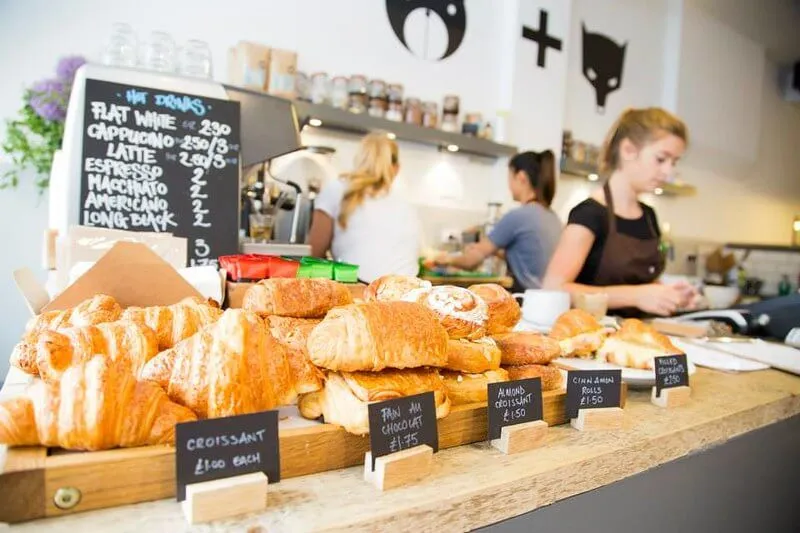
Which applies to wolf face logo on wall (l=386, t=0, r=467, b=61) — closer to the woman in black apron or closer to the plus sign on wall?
the plus sign on wall

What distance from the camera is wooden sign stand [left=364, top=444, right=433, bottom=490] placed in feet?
2.46

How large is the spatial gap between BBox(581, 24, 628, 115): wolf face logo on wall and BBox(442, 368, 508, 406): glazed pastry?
630 centimetres

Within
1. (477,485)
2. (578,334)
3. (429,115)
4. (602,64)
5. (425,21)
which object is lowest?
(477,485)

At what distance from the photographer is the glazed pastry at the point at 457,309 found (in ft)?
3.20

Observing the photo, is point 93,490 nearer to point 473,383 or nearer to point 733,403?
point 473,383

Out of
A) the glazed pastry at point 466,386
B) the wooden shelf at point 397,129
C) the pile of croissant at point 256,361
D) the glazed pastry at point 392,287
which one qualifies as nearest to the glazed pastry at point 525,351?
the pile of croissant at point 256,361

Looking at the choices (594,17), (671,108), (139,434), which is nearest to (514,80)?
(594,17)

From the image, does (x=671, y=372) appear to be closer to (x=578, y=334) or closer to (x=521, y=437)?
(x=578, y=334)

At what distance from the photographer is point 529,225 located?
3334 millimetres

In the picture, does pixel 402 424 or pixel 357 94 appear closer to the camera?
pixel 402 424

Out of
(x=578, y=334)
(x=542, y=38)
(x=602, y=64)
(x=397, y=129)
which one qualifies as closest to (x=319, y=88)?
(x=397, y=129)

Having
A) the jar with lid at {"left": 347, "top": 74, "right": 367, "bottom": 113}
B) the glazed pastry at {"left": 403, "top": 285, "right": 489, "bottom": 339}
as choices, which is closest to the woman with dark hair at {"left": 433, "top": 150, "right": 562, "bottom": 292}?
the jar with lid at {"left": 347, "top": 74, "right": 367, "bottom": 113}

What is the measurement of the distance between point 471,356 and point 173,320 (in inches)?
21.6

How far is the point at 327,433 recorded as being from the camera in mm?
794
